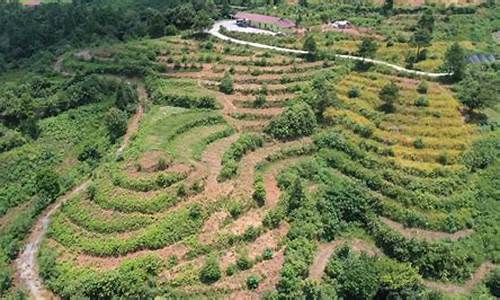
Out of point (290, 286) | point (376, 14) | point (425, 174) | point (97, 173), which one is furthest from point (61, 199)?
point (376, 14)

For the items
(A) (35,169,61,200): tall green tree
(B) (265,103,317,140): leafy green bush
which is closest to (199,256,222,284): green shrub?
(A) (35,169,61,200): tall green tree

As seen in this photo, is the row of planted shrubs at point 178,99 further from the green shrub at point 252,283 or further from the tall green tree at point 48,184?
the green shrub at point 252,283

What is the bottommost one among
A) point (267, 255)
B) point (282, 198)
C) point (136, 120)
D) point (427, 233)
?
point (427, 233)

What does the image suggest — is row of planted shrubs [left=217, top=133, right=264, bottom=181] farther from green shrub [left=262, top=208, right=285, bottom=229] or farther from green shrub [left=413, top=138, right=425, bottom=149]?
green shrub [left=413, top=138, right=425, bottom=149]

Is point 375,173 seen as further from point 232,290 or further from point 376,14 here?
point 376,14

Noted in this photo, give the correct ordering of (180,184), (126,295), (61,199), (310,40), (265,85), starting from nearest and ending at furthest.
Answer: (126,295) → (180,184) → (61,199) → (265,85) → (310,40)

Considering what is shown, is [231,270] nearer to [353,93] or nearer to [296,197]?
[296,197]

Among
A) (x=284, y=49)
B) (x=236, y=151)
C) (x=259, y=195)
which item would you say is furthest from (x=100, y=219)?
(x=284, y=49)
